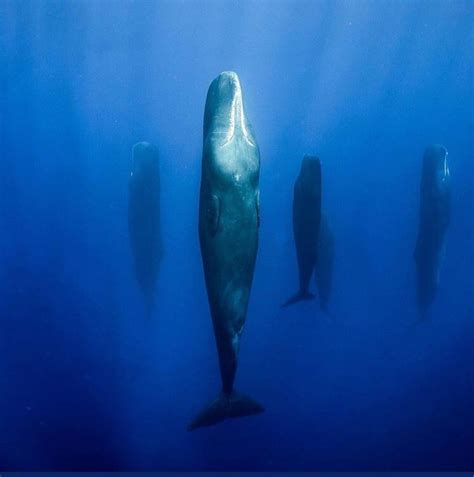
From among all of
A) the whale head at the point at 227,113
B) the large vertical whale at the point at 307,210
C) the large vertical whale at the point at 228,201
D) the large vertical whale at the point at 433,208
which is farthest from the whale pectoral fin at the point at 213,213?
the large vertical whale at the point at 433,208

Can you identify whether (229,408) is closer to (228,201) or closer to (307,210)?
(228,201)

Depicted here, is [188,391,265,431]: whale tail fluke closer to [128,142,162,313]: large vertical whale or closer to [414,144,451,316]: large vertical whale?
[128,142,162,313]: large vertical whale

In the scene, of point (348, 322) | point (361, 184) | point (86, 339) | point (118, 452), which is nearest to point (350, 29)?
point (361, 184)

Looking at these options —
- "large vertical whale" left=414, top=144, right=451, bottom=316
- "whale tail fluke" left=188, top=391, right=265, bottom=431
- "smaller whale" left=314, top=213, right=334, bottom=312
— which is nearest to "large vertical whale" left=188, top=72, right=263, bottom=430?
"whale tail fluke" left=188, top=391, right=265, bottom=431

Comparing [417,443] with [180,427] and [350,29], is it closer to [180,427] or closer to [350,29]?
[180,427]

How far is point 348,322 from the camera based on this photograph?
14.6 meters

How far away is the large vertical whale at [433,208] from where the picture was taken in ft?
25.9

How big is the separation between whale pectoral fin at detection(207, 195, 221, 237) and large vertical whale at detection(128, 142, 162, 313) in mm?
5091

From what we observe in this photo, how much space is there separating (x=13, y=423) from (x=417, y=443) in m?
9.35

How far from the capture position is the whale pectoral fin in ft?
12.6

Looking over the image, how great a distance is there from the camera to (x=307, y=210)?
6598mm

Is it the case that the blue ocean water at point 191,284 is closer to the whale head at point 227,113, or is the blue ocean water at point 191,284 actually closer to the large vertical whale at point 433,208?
the large vertical whale at point 433,208

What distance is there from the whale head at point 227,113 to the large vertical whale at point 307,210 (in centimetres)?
261

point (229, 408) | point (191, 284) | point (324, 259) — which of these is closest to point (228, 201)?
point (229, 408)
